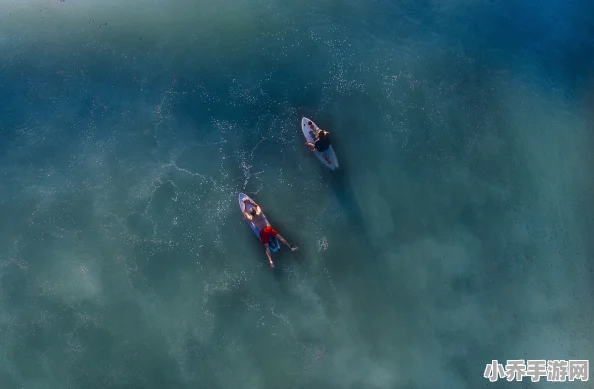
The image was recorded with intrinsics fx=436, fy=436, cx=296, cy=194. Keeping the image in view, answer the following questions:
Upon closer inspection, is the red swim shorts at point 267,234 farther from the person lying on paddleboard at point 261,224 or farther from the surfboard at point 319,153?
the surfboard at point 319,153

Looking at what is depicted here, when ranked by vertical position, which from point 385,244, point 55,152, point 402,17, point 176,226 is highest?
point 402,17

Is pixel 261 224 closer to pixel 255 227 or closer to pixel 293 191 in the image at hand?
pixel 255 227

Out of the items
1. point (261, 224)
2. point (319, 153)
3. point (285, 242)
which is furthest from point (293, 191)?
point (285, 242)

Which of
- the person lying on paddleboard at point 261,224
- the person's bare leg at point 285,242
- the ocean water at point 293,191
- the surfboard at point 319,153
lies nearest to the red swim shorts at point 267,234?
the person lying on paddleboard at point 261,224

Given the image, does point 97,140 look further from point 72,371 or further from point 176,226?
point 72,371

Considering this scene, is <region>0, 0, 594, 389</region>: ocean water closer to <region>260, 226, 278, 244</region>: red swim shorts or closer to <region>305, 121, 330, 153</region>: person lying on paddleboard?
<region>305, 121, 330, 153</region>: person lying on paddleboard

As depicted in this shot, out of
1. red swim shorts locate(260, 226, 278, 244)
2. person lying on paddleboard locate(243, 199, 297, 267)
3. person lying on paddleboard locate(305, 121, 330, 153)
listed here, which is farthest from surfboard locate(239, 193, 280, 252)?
person lying on paddleboard locate(305, 121, 330, 153)

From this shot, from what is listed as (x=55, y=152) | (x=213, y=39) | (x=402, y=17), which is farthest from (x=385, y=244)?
(x=55, y=152)
